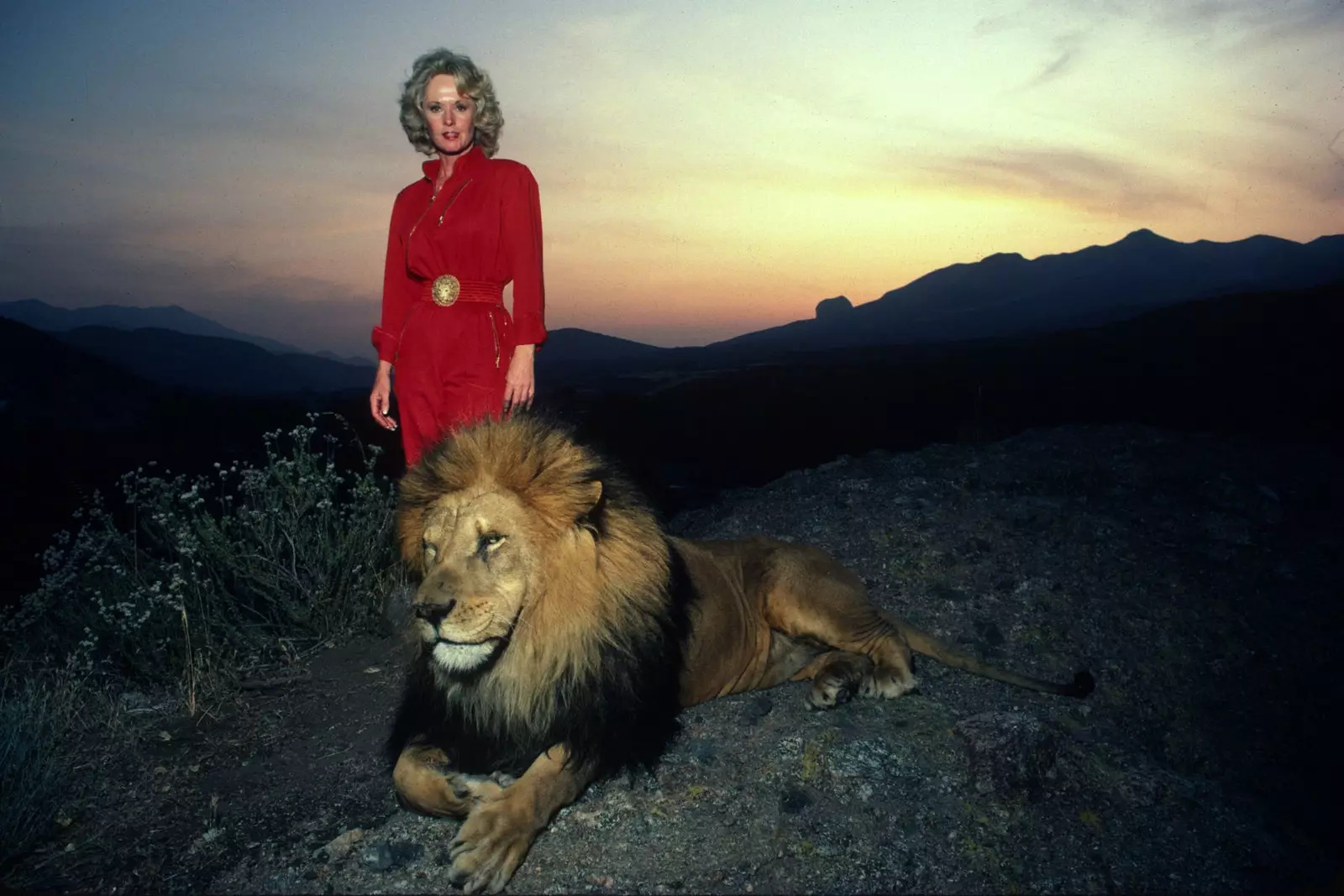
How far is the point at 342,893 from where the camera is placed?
9.29ft

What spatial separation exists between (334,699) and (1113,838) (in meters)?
3.70

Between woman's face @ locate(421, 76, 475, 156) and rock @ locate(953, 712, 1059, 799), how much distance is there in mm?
3354

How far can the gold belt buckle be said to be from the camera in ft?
13.0

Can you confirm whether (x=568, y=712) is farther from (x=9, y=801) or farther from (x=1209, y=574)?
(x=1209, y=574)

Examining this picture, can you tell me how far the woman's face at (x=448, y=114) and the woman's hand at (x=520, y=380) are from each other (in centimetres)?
99

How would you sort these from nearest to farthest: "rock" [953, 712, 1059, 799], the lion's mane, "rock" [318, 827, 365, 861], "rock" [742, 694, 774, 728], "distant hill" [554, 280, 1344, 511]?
the lion's mane < "rock" [318, 827, 365, 861] < "rock" [953, 712, 1059, 799] < "rock" [742, 694, 774, 728] < "distant hill" [554, 280, 1344, 511]

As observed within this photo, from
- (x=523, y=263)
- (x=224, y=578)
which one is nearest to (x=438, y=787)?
(x=523, y=263)

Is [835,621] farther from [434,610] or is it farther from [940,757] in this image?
[434,610]

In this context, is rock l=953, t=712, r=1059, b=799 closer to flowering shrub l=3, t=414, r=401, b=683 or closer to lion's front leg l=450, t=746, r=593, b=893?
lion's front leg l=450, t=746, r=593, b=893

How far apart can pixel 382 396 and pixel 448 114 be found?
4.47 ft

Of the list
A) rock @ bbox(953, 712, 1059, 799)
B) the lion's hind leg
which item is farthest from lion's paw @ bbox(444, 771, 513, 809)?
rock @ bbox(953, 712, 1059, 799)

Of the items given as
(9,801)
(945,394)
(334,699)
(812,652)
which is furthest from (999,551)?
(945,394)

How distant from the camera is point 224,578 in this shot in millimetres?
5969

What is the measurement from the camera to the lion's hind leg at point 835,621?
158 inches
